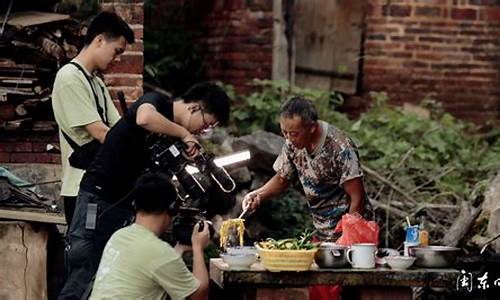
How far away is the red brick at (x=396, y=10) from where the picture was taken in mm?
12000

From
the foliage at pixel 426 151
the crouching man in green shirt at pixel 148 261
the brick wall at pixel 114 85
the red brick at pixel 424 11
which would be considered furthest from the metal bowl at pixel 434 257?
the red brick at pixel 424 11

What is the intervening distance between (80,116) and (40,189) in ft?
5.85

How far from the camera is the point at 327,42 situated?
12.3 metres

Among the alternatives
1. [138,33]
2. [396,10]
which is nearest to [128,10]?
[138,33]

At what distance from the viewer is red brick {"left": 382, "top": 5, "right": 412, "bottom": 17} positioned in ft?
39.4

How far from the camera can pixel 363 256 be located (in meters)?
6.11

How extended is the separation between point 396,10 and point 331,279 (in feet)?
20.9

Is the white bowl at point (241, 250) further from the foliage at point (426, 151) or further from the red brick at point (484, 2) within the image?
the red brick at point (484, 2)

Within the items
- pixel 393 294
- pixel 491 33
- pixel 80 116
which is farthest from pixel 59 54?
pixel 491 33

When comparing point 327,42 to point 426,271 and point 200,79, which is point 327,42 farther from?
point 426,271

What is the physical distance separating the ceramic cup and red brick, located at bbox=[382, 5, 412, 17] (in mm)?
6204

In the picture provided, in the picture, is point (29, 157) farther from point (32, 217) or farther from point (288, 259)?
point (288, 259)

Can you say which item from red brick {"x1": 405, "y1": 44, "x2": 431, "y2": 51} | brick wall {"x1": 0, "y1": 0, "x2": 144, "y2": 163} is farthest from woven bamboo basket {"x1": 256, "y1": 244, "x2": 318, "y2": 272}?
red brick {"x1": 405, "y1": 44, "x2": 431, "y2": 51}

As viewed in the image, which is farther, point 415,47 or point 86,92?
point 415,47
